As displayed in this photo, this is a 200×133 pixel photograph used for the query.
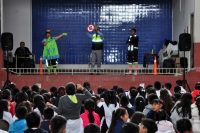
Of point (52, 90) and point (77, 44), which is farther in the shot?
point (77, 44)

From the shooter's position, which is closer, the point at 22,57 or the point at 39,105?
the point at 39,105

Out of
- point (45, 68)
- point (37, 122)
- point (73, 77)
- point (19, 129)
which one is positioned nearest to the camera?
point (37, 122)

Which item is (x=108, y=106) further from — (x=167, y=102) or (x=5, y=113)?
(x=5, y=113)

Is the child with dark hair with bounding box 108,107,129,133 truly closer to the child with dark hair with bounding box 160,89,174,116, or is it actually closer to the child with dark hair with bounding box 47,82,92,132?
the child with dark hair with bounding box 47,82,92,132

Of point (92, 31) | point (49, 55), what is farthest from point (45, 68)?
point (92, 31)

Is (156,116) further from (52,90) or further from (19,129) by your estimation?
(52,90)

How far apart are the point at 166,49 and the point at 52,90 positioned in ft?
40.9

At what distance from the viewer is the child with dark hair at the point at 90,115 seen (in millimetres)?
11477

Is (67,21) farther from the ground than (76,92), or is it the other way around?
(67,21)

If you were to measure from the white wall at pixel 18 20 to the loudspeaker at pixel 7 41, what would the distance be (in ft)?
18.4

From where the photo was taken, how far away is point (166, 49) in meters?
27.3

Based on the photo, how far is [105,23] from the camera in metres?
30.0

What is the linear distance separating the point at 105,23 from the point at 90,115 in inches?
734

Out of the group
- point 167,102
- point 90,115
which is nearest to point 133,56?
point 167,102
